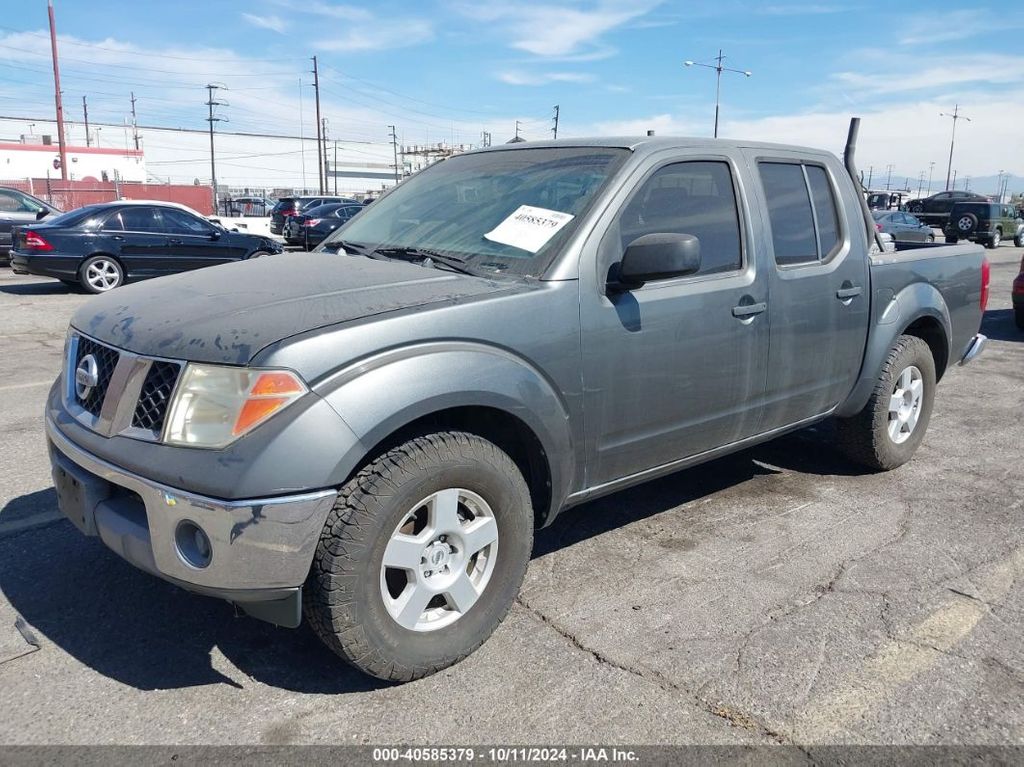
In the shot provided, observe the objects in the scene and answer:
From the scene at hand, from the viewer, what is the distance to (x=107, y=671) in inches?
111

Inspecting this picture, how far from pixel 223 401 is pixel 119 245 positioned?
39.6 ft

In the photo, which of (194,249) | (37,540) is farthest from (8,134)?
(37,540)

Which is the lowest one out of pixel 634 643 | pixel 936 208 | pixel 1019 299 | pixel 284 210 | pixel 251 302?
pixel 634 643

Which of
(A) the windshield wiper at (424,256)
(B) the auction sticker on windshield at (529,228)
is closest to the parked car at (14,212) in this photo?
(A) the windshield wiper at (424,256)

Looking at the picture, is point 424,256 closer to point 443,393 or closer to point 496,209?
point 496,209

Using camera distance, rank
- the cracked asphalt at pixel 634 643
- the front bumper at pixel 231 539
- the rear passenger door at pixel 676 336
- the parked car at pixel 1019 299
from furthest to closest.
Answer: the parked car at pixel 1019 299, the rear passenger door at pixel 676 336, the cracked asphalt at pixel 634 643, the front bumper at pixel 231 539

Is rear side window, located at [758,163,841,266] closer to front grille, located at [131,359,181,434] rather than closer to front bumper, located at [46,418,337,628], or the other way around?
front bumper, located at [46,418,337,628]

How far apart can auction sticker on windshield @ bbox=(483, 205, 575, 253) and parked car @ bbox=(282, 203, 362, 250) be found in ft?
53.8

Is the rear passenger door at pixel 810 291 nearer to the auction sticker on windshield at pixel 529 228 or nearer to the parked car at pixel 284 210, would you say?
the auction sticker on windshield at pixel 529 228

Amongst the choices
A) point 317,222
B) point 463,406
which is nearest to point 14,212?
point 317,222

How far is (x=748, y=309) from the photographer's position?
374 cm

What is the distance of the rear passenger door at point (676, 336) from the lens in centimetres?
323

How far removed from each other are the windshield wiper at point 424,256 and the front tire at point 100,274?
35.2ft

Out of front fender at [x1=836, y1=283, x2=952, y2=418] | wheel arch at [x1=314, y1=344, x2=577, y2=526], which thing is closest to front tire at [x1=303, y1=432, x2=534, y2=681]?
wheel arch at [x1=314, y1=344, x2=577, y2=526]
